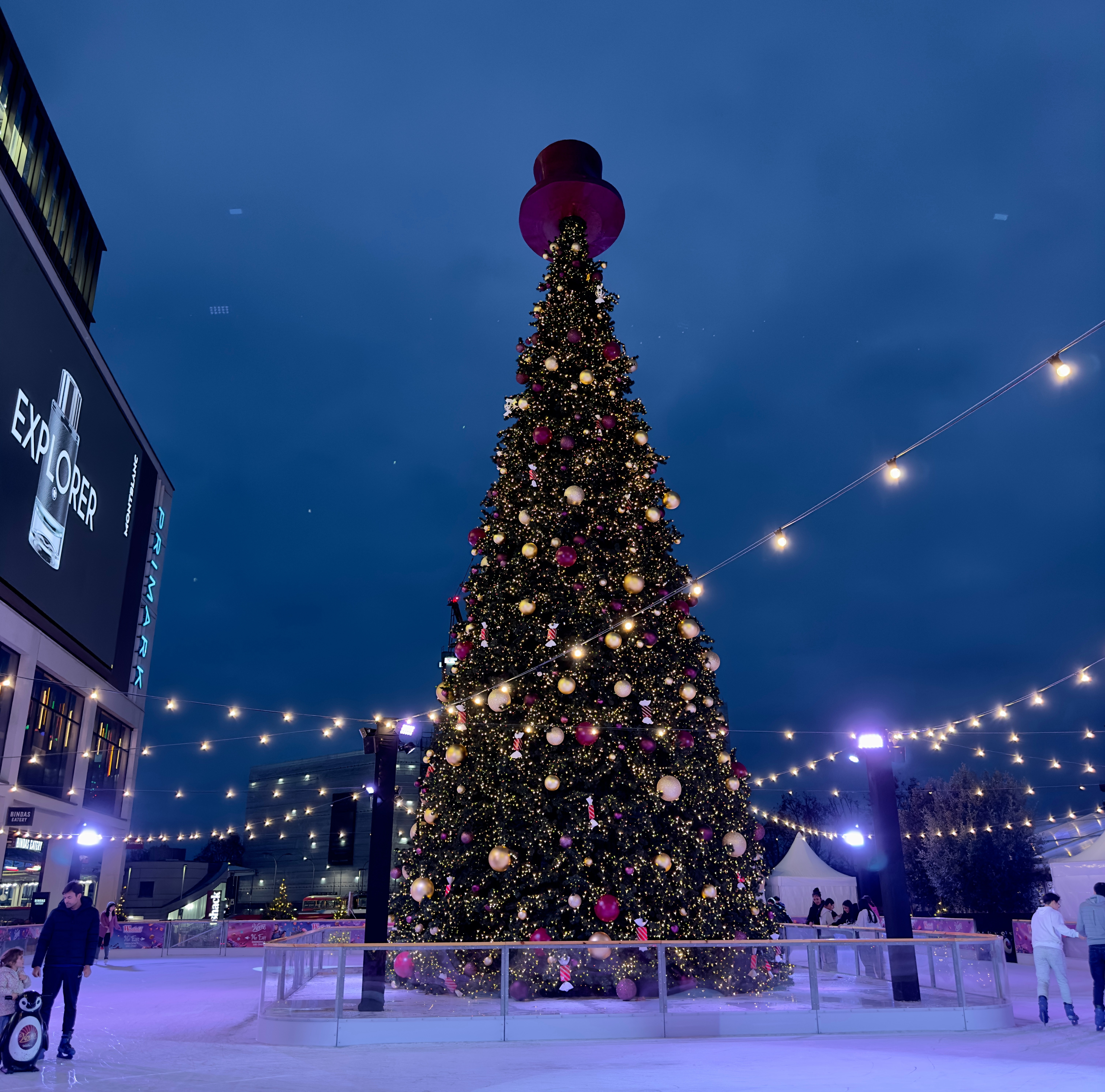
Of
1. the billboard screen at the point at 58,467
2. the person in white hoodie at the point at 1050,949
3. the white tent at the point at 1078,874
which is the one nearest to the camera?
the person in white hoodie at the point at 1050,949

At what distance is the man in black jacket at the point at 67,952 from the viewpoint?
7242 mm

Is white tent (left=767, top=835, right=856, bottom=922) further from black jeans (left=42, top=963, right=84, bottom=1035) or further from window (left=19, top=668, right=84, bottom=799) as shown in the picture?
window (left=19, top=668, right=84, bottom=799)

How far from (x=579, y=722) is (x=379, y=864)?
2612mm

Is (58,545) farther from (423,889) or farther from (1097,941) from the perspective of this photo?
(1097,941)

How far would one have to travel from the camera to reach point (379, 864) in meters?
8.99

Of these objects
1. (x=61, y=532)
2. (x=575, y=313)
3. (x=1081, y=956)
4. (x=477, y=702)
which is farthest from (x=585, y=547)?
(x=61, y=532)

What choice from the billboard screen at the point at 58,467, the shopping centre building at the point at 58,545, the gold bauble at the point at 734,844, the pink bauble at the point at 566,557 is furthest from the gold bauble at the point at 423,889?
the billboard screen at the point at 58,467

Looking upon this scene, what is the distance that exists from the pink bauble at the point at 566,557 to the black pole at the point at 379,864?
8.99ft

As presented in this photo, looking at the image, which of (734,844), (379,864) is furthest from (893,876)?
(379,864)

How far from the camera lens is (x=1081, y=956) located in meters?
18.4

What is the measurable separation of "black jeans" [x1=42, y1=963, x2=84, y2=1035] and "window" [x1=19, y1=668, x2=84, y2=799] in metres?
18.9

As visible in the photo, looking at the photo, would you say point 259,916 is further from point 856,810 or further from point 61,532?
point 856,810

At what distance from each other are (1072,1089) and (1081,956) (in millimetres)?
15883

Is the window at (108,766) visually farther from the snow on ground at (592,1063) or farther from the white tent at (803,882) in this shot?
the snow on ground at (592,1063)
